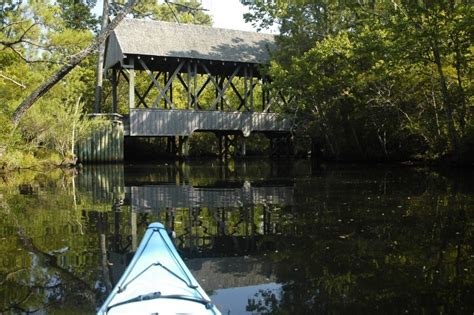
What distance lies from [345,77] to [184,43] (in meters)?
9.58

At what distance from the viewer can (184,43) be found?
2877 centimetres

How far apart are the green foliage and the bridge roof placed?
1655 millimetres

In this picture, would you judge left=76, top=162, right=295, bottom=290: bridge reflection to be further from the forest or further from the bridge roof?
the bridge roof

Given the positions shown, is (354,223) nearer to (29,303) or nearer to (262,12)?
(29,303)

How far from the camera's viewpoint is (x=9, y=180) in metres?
17.4

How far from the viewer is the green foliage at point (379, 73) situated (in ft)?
65.2

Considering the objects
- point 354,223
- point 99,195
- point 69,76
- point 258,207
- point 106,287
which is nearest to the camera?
point 106,287

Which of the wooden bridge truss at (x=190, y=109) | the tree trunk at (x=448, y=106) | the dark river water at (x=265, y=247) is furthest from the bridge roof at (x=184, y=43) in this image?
the dark river water at (x=265, y=247)

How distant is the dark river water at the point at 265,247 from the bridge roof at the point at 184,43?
15.1 meters

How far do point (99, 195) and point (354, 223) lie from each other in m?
7.14

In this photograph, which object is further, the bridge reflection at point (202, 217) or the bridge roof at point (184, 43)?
the bridge roof at point (184, 43)

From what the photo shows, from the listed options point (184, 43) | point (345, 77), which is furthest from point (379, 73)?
point (184, 43)

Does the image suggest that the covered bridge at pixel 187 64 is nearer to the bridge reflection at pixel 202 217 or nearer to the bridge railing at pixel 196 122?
the bridge railing at pixel 196 122

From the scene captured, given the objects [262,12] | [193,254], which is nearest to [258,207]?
[193,254]
